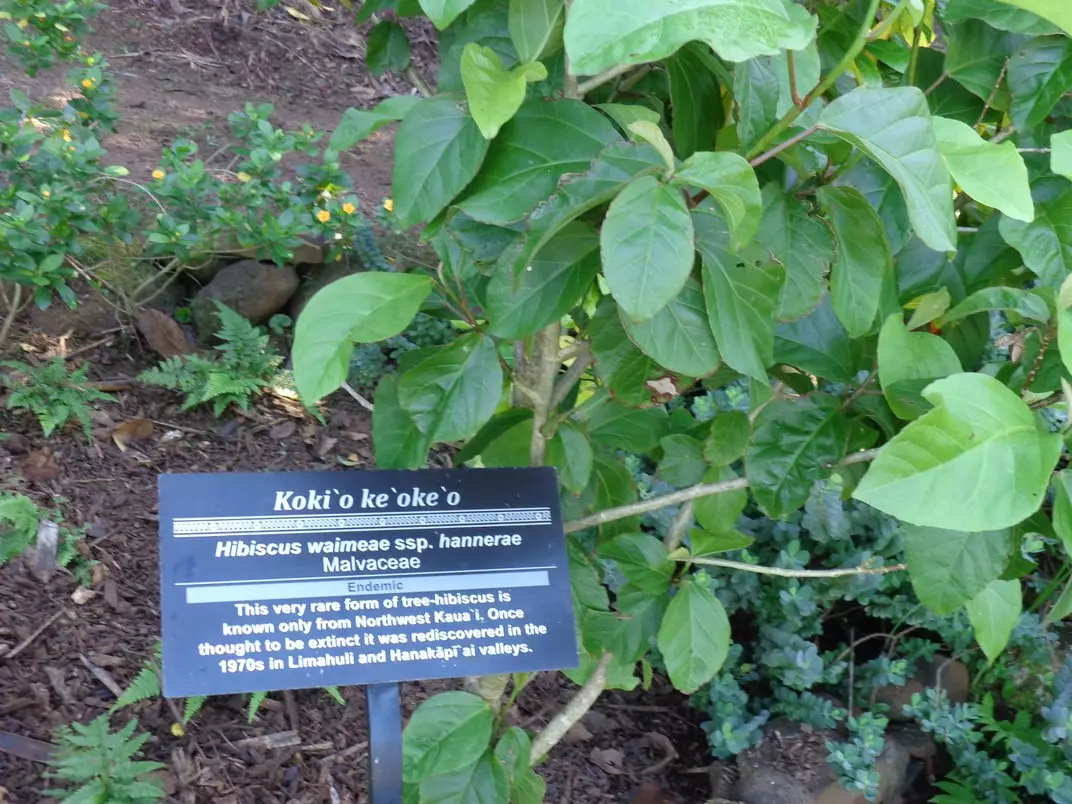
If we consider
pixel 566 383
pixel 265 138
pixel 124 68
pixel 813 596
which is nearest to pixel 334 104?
pixel 124 68

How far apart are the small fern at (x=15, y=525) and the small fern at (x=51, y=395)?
522mm

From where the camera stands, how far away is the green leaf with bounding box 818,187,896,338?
3.50ft

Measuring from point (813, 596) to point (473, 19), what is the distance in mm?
1967

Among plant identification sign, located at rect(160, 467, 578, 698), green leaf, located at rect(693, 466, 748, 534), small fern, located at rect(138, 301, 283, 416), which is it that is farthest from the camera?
small fern, located at rect(138, 301, 283, 416)

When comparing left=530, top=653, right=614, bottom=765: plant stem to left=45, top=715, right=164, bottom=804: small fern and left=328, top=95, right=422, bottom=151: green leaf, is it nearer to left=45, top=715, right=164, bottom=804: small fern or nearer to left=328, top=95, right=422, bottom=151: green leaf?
left=45, top=715, right=164, bottom=804: small fern

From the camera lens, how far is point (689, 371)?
3.42 feet

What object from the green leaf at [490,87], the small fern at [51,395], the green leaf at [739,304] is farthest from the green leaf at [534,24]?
the small fern at [51,395]

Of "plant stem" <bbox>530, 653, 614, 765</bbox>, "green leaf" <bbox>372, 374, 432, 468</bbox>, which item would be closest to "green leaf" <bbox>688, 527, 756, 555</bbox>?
"plant stem" <bbox>530, 653, 614, 765</bbox>

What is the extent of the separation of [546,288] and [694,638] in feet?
2.19

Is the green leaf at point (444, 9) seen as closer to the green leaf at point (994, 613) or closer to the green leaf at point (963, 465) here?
the green leaf at point (963, 465)

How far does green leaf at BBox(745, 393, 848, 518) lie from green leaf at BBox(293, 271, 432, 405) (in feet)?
1.69

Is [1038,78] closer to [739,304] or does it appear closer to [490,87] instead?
[739,304]

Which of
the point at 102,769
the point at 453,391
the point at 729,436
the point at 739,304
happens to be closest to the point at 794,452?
the point at 729,436

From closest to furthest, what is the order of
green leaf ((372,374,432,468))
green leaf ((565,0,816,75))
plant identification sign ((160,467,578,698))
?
green leaf ((565,0,816,75)) < plant identification sign ((160,467,578,698)) < green leaf ((372,374,432,468))
